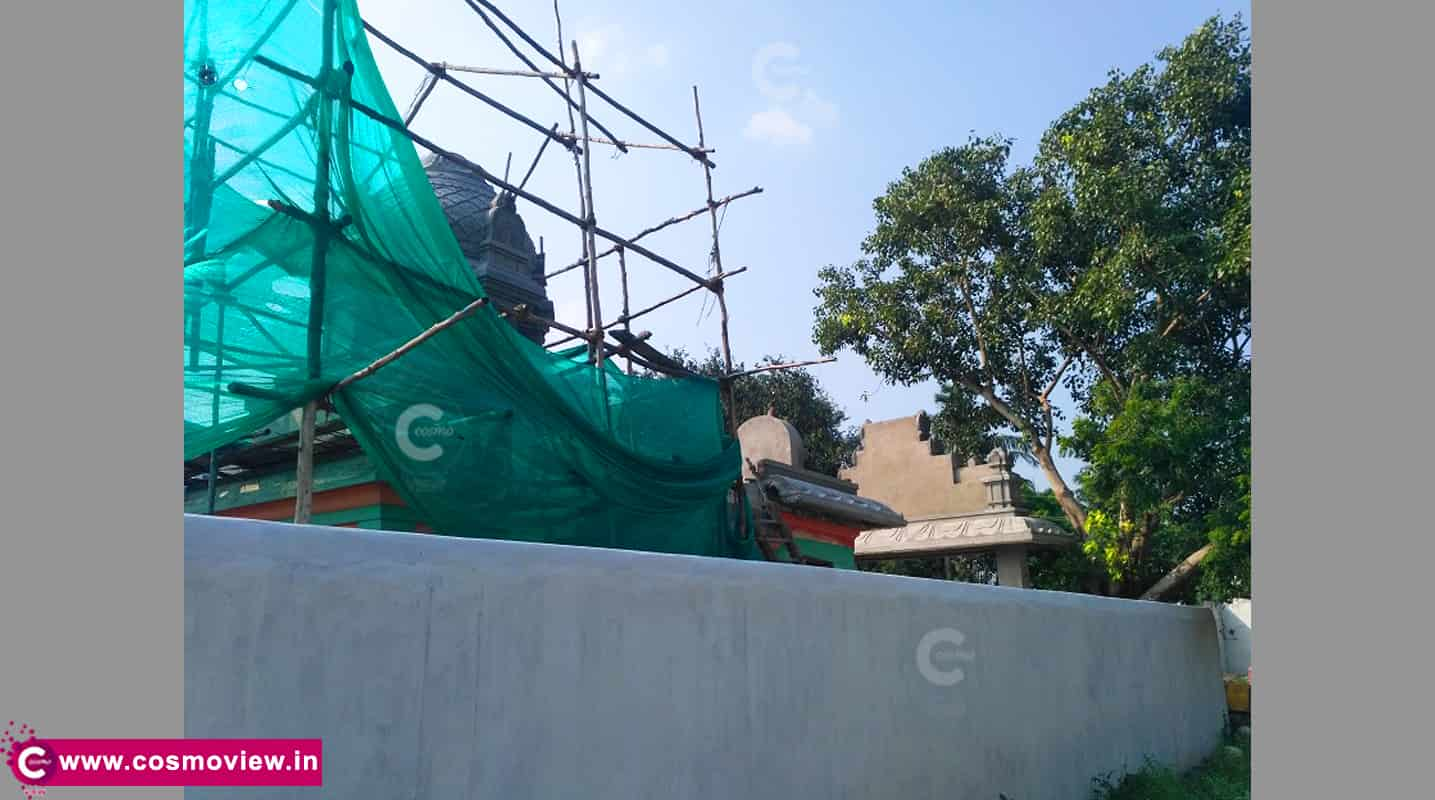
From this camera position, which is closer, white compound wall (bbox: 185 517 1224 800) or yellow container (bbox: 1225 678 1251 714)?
white compound wall (bbox: 185 517 1224 800)

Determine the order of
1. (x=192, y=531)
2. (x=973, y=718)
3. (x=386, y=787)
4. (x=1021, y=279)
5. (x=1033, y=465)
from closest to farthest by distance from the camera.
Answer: (x=192, y=531)
(x=386, y=787)
(x=973, y=718)
(x=1021, y=279)
(x=1033, y=465)

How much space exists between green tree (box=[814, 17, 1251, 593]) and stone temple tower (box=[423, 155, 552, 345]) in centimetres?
407

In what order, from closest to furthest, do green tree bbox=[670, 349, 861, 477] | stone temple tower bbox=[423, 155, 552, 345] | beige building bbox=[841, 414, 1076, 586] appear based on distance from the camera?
stone temple tower bbox=[423, 155, 552, 345], beige building bbox=[841, 414, 1076, 586], green tree bbox=[670, 349, 861, 477]

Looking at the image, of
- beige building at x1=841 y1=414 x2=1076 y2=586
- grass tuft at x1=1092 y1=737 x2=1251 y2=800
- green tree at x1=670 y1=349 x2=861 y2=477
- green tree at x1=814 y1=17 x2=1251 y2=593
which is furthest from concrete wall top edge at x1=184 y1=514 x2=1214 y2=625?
green tree at x1=670 y1=349 x2=861 y2=477

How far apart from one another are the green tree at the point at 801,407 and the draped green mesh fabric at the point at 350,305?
16.0 metres

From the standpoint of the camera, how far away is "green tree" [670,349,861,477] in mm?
23547

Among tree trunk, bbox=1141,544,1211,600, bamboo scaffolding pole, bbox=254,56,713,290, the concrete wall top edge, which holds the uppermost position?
bamboo scaffolding pole, bbox=254,56,713,290

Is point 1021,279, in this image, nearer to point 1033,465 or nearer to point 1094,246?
point 1094,246

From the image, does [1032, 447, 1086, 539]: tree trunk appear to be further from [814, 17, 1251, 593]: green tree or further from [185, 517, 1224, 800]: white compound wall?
[185, 517, 1224, 800]: white compound wall

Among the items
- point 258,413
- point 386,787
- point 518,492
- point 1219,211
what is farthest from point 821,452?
point 386,787

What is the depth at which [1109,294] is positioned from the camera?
1185cm

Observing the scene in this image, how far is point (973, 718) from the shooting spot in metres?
6.22

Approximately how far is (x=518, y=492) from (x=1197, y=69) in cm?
975
